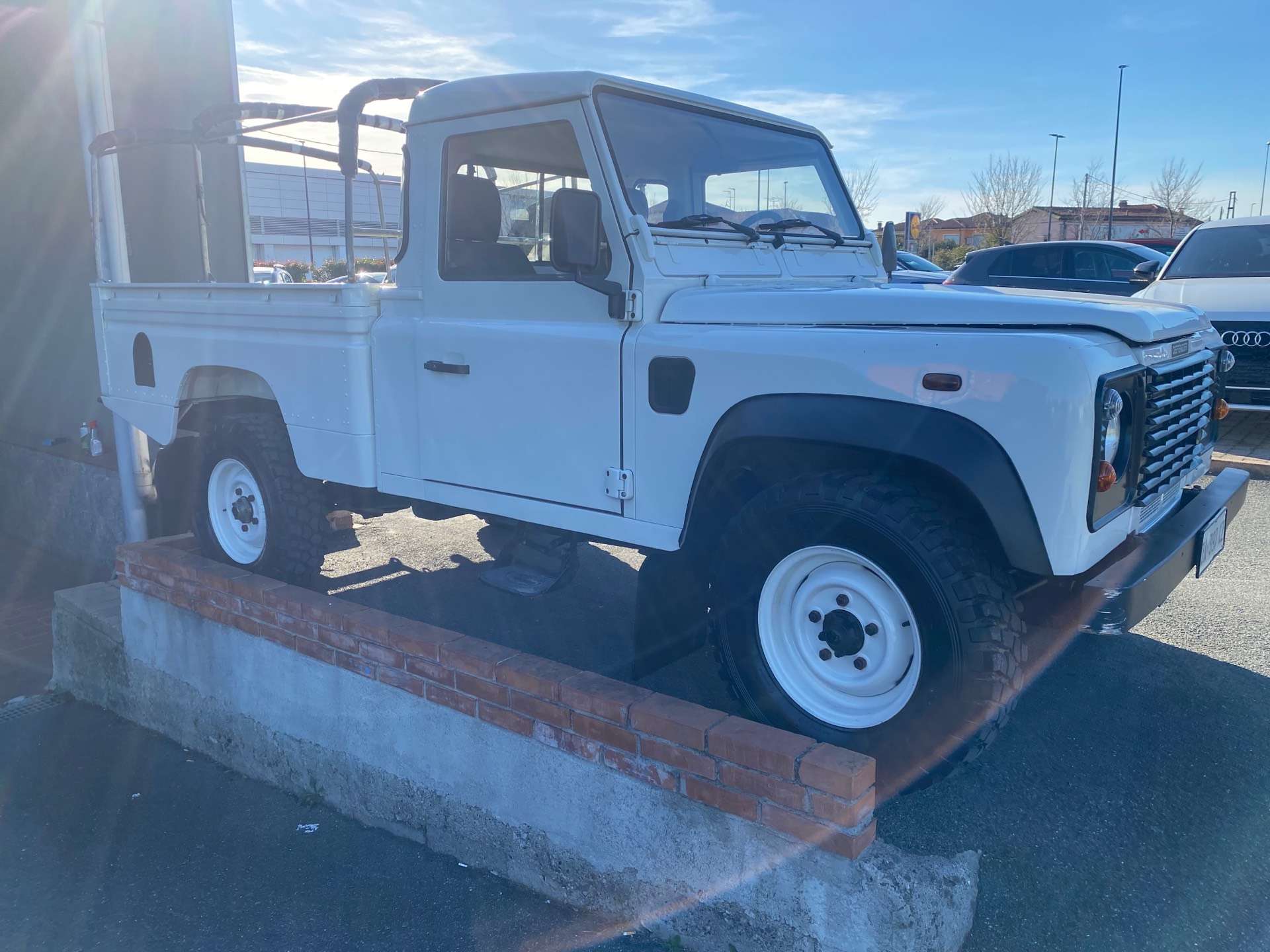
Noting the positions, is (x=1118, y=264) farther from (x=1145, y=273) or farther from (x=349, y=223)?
(x=349, y=223)

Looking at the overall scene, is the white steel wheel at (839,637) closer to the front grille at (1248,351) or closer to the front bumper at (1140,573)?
the front bumper at (1140,573)

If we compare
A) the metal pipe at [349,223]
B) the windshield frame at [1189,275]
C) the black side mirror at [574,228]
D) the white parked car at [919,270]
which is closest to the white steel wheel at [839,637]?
the black side mirror at [574,228]

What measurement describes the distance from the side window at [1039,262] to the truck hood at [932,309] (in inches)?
353

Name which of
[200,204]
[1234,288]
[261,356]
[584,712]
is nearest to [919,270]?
[1234,288]

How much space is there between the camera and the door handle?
3.72 metres

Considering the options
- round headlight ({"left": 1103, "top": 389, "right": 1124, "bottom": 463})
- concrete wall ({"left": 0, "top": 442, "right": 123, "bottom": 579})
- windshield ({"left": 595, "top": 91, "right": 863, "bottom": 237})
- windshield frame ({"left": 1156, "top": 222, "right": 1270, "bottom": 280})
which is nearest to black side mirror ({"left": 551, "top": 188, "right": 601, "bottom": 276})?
windshield ({"left": 595, "top": 91, "right": 863, "bottom": 237})

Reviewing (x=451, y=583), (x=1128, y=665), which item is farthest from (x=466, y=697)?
(x=1128, y=665)

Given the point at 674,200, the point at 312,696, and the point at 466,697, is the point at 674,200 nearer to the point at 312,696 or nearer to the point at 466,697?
the point at 466,697

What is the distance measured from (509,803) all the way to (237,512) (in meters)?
2.27

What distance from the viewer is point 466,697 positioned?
3512 millimetres

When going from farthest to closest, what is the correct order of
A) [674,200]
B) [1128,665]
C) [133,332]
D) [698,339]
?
1. [133,332]
2. [1128,665]
3. [674,200]
4. [698,339]

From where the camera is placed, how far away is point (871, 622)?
284 centimetres

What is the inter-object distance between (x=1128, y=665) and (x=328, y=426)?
3.44 meters

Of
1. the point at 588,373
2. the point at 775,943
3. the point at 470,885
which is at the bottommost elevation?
the point at 470,885
